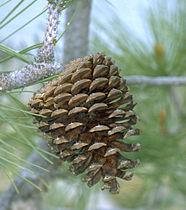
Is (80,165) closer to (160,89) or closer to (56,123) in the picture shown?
(56,123)

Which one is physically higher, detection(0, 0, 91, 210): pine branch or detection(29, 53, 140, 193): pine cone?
detection(29, 53, 140, 193): pine cone

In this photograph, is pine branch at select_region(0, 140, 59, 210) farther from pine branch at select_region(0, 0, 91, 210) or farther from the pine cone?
the pine cone

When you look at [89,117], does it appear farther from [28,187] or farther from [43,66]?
[28,187]

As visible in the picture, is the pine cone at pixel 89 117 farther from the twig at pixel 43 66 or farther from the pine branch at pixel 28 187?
the pine branch at pixel 28 187

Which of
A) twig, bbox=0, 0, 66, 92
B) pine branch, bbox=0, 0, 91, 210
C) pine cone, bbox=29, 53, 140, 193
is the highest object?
twig, bbox=0, 0, 66, 92

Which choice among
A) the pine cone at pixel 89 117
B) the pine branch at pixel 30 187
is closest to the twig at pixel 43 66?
the pine cone at pixel 89 117

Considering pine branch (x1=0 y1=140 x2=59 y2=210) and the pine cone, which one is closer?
the pine cone

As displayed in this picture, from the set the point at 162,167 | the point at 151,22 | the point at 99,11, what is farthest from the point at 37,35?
the point at 162,167

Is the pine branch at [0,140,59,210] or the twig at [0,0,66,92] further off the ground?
the twig at [0,0,66,92]

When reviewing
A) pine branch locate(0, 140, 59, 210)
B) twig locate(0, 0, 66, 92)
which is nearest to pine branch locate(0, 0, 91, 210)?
pine branch locate(0, 140, 59, 210)
